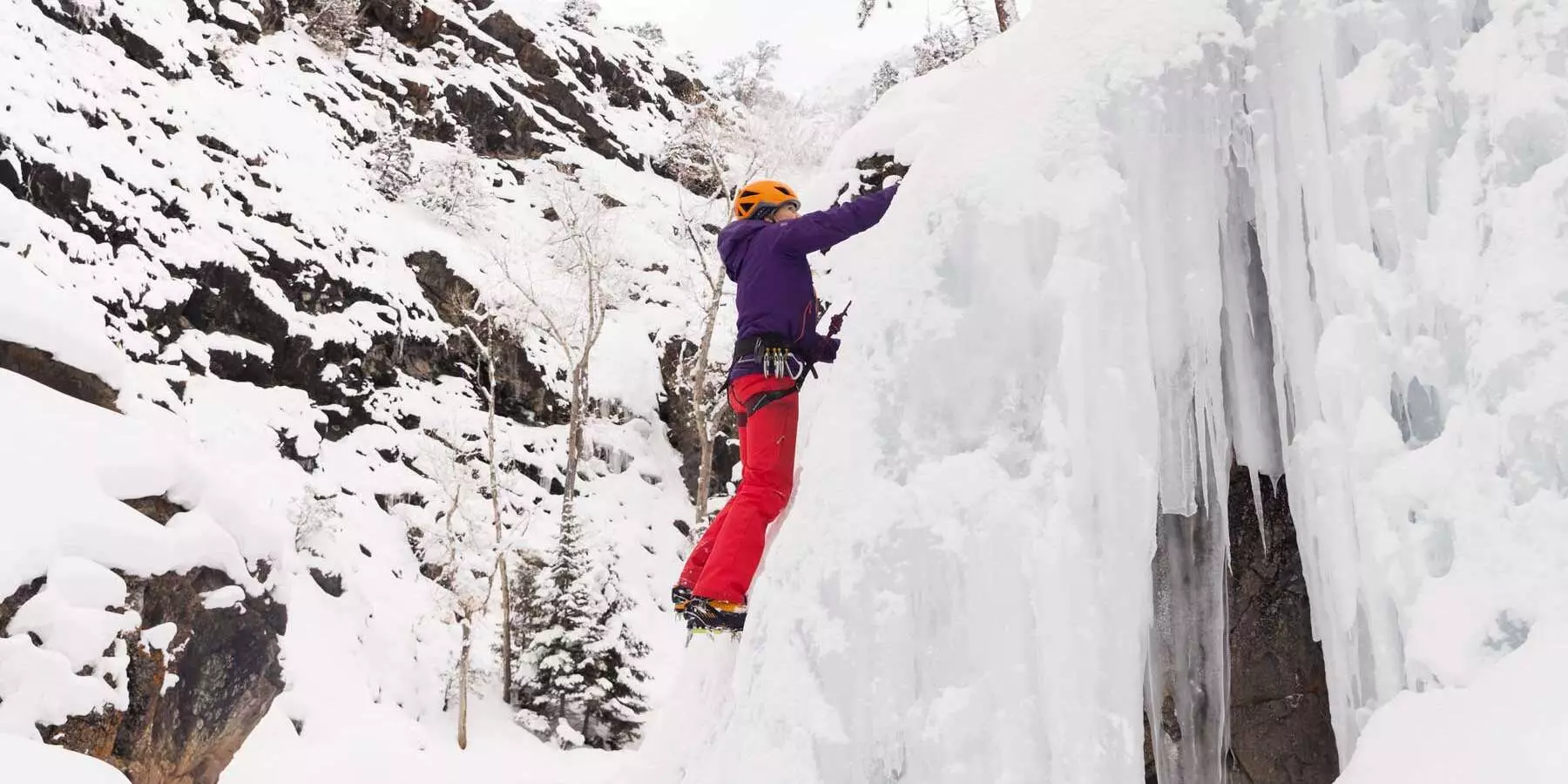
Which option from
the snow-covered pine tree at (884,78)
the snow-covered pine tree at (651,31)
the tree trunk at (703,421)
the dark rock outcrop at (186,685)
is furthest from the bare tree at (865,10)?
the snow-covered pine tree at (651,31)

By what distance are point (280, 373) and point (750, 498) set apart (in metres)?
14.8

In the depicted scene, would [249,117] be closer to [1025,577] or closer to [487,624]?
→ [487,624]

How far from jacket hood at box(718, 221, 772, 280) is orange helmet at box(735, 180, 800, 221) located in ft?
0.28

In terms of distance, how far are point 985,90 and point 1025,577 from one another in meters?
1.75

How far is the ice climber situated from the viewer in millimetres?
3117

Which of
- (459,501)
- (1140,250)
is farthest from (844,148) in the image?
(459,501)

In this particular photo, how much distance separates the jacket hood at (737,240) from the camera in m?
3.56

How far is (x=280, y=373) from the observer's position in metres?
15.3

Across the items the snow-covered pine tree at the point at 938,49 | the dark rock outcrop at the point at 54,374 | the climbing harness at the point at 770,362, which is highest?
the snow-covered pine tree at the point at 938,49

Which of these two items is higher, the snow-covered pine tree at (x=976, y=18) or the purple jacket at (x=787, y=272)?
the snow-covered pine tree at (x=976, y=18)

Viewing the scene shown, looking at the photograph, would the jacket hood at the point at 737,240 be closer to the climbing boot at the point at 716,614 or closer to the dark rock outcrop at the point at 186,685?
the climbing boot at the point at 716,614

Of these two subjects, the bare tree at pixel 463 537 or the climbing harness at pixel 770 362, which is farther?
the bare tree at pixel 463 537

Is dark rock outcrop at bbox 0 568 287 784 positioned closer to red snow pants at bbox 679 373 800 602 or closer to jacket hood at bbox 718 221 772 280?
red snow pants at bbox 679 373 800 602

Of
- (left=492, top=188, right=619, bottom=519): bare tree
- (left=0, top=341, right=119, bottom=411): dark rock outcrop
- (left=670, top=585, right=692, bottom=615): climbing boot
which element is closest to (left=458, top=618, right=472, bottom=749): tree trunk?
(left=492, top=188, right=619, bottom=519): bare tree
